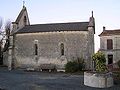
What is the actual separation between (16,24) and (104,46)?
17.6 meters

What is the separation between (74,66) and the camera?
32.2 metres

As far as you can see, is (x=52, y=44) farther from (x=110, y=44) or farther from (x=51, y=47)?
(x=110, y=44)

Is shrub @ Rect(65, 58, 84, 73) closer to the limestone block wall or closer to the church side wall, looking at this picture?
the church side wall

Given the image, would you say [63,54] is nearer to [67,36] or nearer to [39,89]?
[67,36]

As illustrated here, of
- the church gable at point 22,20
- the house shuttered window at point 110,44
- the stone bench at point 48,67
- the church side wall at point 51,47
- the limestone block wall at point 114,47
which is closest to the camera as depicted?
the church side wall at point 51,47

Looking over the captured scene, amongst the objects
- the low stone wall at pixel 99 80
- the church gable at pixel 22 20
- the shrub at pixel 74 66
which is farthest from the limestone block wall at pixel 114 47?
the low stone wall at pixel 99 80

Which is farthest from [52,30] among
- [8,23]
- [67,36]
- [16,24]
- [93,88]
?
[8,23]

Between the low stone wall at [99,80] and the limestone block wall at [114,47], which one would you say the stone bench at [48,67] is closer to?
the limestone block wall at [114,47]

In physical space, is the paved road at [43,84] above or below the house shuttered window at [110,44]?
below

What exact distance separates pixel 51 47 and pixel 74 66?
18.2ft

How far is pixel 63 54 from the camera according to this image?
34938 mm

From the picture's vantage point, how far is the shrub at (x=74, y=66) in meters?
32.3

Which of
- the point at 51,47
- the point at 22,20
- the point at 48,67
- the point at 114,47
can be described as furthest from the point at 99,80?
the point at 22,20

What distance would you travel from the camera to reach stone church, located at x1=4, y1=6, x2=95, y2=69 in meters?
34.0
